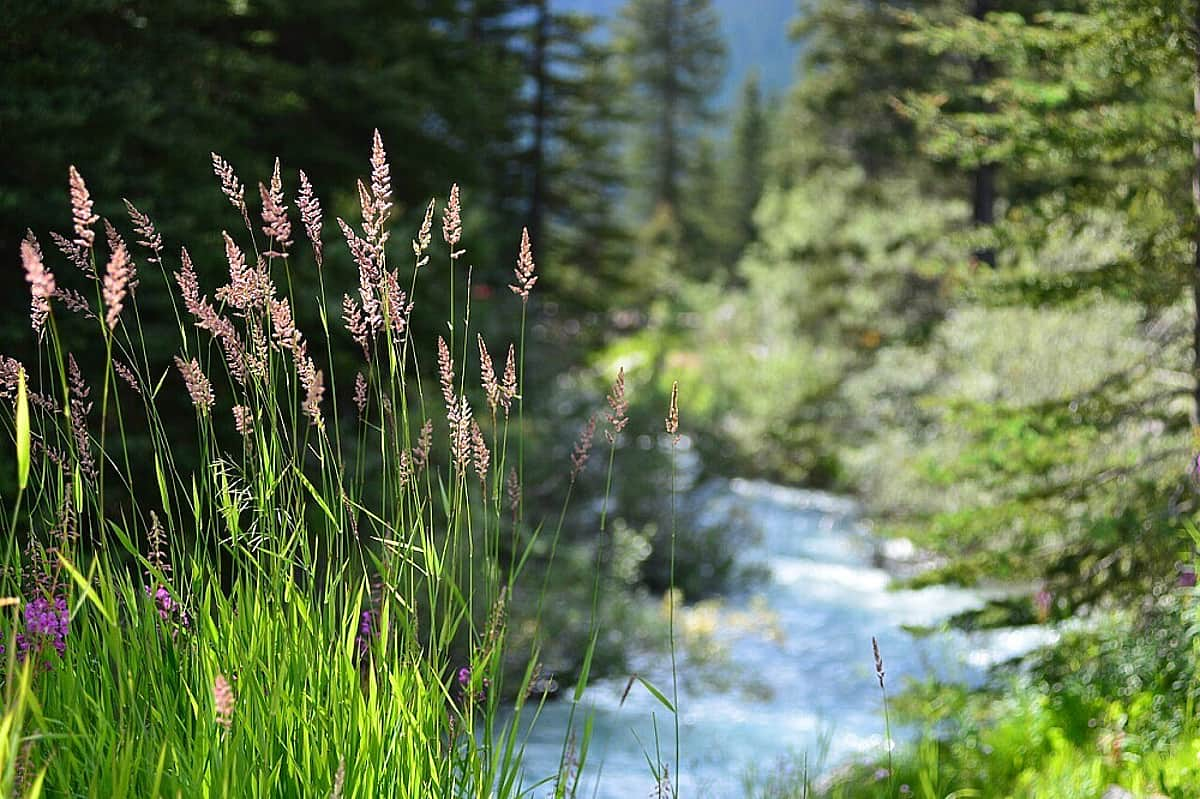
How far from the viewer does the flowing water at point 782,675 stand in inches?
200

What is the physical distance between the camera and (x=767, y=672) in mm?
7293

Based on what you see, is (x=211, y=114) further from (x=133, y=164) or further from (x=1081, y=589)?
(x=1081, y=589)

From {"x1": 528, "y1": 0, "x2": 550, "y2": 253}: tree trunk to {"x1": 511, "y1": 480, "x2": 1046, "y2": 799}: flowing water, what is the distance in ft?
15.0

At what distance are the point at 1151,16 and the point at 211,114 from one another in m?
4.63

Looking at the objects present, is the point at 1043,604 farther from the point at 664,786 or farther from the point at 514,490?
the point at 514,490

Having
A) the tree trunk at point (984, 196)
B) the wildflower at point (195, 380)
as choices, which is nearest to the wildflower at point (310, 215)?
the wildflower at point (195, 380)

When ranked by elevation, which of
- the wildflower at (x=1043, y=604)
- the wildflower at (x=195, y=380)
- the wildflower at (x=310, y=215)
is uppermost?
the wildflower at (x=310, y=215)

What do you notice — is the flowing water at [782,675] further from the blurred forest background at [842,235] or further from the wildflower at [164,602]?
the wildflower at [164,602]

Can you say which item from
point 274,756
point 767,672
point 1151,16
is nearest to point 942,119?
point 1151,16

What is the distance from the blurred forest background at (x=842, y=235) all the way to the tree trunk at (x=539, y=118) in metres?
0.06

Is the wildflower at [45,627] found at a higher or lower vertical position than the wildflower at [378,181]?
lower

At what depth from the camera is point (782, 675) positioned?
23.7 feet

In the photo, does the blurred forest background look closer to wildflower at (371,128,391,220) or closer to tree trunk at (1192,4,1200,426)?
tree trunk at (1192,4,1200,426)

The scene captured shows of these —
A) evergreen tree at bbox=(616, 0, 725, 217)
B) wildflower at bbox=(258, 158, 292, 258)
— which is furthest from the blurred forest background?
evergreen tree at bbox=(616, 0, 725, 217)
